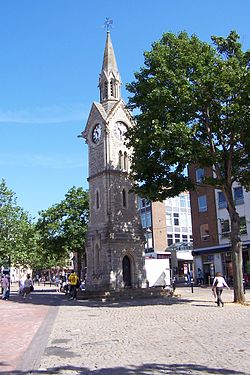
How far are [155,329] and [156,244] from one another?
54.1 m

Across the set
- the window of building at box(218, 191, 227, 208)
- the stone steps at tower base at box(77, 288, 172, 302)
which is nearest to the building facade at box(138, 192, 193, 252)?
the window of building at box(218, 191, 227, 208)

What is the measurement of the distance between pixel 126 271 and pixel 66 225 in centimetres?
1177

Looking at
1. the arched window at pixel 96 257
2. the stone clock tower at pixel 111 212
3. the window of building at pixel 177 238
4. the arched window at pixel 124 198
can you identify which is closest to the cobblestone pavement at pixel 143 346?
the stone clock tower at pixel 111 212

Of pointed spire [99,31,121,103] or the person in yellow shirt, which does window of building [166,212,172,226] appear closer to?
pointed spire [99,31,121,103]

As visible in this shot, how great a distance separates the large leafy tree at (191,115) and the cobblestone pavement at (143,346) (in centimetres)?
810

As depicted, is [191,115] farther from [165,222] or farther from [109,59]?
[165,222]

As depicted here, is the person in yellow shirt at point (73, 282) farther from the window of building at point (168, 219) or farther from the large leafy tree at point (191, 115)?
the window of building at point (168, 219)

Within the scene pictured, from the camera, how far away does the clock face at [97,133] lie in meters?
35.7

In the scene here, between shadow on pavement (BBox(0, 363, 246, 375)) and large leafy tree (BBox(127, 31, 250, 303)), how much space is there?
13.7m

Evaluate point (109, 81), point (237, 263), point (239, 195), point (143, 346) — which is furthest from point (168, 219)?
point (143, 346)

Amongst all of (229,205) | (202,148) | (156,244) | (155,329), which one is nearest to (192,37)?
(202,148)

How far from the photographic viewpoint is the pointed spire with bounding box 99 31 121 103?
38.2 metres

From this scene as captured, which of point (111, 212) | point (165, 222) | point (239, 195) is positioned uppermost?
point (165, 222)

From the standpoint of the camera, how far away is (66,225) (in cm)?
4319
